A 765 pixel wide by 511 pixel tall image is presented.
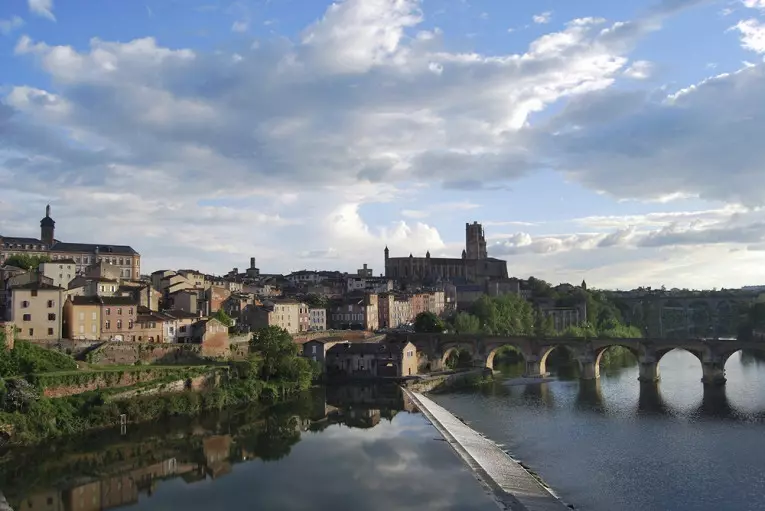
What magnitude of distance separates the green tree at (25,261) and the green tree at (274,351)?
2358cm

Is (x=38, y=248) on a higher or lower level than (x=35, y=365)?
higher

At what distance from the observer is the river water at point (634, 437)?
26656 mm

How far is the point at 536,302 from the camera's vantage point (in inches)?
4496

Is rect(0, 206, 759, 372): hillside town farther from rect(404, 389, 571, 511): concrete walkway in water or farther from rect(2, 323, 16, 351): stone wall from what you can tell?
rect(404, 389, 571, 511): concrete walkway in water

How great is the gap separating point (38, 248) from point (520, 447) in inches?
2238

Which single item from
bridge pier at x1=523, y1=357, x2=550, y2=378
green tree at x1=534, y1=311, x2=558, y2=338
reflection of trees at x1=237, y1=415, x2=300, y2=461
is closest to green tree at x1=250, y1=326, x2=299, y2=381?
reflection of trees at x1=237, y1=415, x2=300, y2=461

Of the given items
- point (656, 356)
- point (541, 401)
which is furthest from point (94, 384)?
point (656, 356)

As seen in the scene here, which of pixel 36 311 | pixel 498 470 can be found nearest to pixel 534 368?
pixel 498 470

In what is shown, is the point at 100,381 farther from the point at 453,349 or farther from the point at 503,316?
the point at 503,316

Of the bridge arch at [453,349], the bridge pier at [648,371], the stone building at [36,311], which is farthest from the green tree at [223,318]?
the bridge pier at [648,371]

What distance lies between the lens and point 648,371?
191 ft

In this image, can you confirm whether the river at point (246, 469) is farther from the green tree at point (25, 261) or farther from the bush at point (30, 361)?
the green tree at point (25, 261)

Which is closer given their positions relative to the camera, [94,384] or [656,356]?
[94,384]

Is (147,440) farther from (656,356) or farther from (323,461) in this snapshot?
(656,356)
